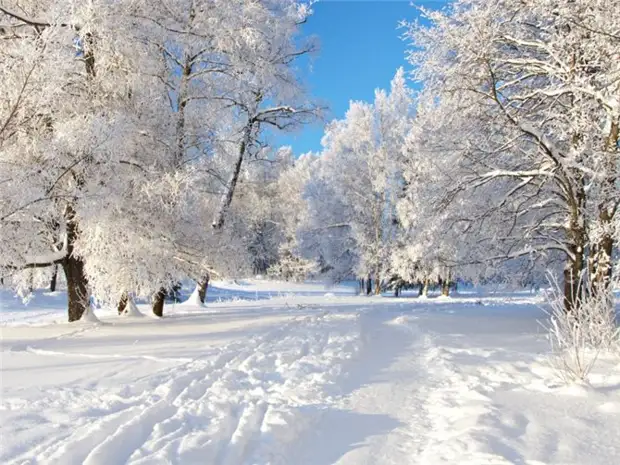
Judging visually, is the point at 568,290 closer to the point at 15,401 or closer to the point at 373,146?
the point at 15,401

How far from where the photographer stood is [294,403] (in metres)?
4.77

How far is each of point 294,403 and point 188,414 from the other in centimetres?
105

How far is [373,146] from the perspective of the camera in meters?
27.4

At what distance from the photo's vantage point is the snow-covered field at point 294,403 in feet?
11.4

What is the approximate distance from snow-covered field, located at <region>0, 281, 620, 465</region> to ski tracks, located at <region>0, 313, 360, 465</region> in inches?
0.6

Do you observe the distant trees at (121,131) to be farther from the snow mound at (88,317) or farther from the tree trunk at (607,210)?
the tree trunk at (607,210)

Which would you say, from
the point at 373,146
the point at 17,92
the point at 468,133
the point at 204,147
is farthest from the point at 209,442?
the point at 373,146

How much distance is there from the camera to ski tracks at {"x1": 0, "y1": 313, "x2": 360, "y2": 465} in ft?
11.0

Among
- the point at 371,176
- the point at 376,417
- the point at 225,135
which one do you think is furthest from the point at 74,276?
the point at 371,176

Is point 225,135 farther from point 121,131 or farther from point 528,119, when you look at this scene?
point 528,119

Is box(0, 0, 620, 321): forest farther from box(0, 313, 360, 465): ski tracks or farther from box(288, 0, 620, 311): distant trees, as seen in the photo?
box(0, 313, 360, 465): ski tracks

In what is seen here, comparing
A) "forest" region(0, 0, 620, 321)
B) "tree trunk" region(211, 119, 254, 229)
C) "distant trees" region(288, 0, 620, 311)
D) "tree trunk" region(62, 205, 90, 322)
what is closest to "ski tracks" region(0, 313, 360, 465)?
"forest" region(0, 0, 620, 321)

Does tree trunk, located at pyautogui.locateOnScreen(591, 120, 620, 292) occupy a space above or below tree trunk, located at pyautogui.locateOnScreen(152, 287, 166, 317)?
above

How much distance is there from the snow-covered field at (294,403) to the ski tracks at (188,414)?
2 centimetres
